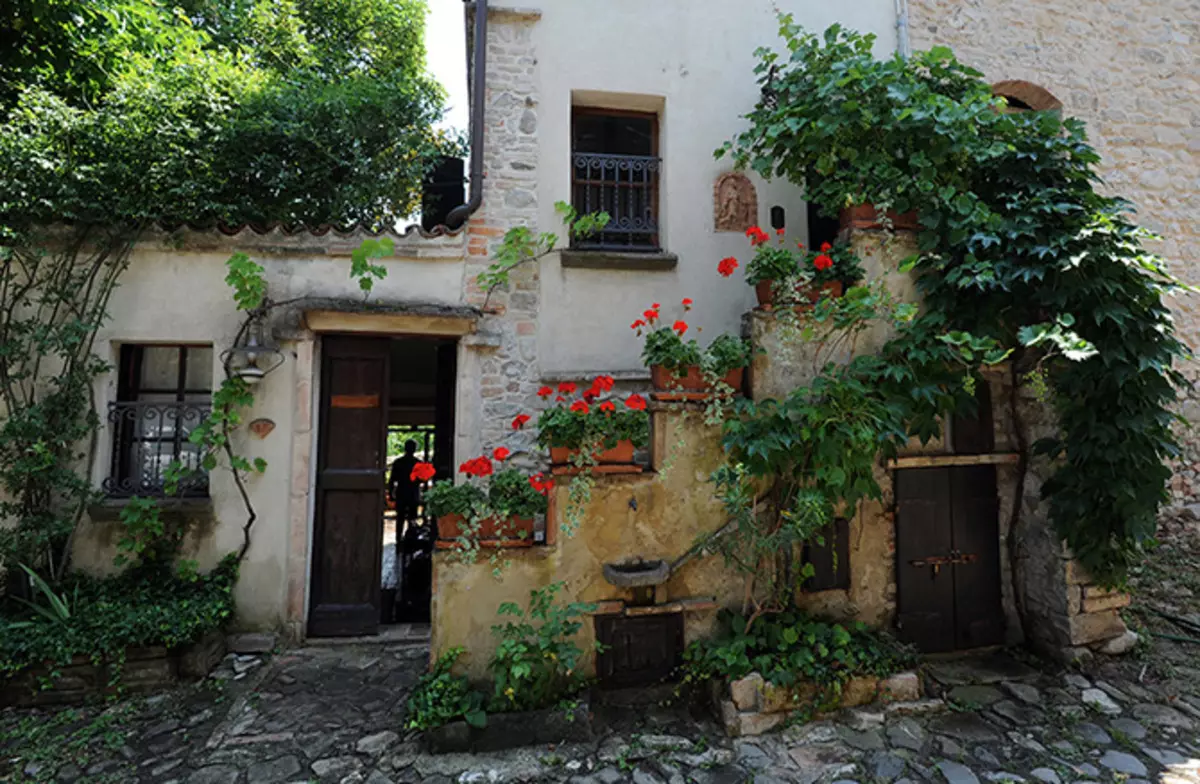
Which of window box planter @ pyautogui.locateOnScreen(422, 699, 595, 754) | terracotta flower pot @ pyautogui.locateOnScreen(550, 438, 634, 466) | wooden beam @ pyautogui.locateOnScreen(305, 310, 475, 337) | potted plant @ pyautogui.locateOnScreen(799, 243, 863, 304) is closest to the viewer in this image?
window box planter @ pyautogui.locateOnScreen(422, 699, 595, 754)

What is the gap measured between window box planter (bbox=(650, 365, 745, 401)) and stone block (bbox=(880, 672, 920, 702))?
215 centimetres

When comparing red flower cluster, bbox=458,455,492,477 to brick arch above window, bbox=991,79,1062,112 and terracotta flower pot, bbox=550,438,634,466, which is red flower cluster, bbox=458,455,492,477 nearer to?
terracotta flower pot, bbox=550,438,634,466

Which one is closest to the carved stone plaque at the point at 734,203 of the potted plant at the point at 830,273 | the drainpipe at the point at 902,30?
the potted plant at the point at 830,273

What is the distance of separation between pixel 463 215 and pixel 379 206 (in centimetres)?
144

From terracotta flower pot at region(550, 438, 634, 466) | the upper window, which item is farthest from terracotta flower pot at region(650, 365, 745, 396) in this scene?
the upper window

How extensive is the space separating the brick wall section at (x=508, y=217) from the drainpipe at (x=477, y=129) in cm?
6

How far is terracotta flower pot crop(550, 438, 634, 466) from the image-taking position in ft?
11.4

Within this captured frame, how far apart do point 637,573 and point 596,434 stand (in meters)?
0.89

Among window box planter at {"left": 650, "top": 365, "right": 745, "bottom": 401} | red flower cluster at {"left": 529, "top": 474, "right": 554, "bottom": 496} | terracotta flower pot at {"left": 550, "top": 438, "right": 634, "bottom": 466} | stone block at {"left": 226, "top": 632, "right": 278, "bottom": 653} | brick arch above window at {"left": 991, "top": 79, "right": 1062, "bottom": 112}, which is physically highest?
brick arch above window at {"left": 991, "top": 79, "right": 1062, "bottom": 112}

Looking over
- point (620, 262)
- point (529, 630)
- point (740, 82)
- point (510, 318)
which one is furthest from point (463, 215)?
point (529, 630)

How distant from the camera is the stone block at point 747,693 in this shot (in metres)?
3.28

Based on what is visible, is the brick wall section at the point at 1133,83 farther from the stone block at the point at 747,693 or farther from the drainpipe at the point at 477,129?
the stone block at the point at 747,693

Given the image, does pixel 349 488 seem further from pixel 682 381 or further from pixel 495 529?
pixel 682 381

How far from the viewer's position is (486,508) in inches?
132
